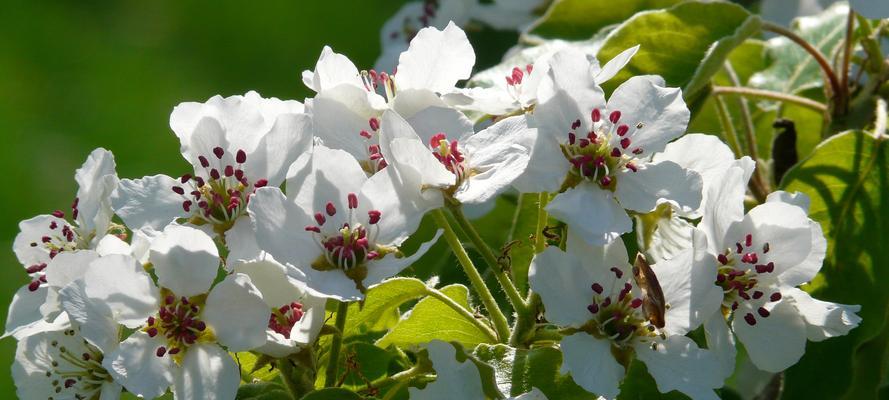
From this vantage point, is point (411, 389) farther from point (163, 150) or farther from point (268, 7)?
point (268, 7)

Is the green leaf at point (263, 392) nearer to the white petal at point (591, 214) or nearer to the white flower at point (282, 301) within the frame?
the white flower at point (282, 301)

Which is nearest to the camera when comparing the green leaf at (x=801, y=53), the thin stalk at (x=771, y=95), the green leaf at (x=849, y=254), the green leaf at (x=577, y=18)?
the green leaf at (x=849, y=254)

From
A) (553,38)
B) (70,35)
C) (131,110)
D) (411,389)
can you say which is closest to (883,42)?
(553,38)

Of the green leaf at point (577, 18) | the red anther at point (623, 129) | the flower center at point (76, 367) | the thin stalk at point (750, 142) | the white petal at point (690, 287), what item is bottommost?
the thin stalk at point (750, 142)

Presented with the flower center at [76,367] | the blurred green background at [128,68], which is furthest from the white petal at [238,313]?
the blurred green background at [128,68]

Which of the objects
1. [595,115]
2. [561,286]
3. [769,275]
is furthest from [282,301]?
[769,275]

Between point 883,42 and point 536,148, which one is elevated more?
point 536,148
